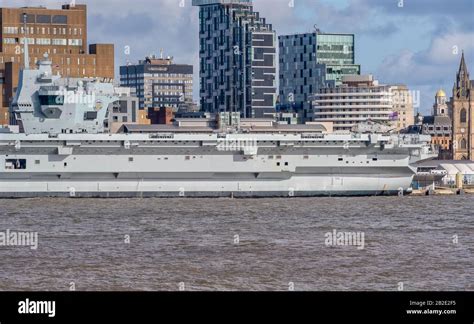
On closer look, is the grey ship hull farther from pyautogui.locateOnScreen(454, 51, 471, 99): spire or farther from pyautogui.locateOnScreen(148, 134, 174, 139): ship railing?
pyautogui.locateOnScreen(454, 51, 471, 99): spire

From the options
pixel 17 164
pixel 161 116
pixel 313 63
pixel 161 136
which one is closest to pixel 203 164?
pixel 161 136

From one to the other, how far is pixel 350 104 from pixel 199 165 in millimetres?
111859

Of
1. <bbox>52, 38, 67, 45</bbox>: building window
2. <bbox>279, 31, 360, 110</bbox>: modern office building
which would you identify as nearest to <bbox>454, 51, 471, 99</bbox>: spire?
<bbox>279, 31, 360, 110</bbox>: modern office building

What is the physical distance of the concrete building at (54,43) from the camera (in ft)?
371

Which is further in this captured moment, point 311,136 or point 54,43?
point 54,43

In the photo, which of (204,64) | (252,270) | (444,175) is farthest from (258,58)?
(252,270)

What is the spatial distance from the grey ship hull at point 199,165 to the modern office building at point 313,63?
115 meters

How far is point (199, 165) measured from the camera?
61938mm

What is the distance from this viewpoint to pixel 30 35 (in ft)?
374

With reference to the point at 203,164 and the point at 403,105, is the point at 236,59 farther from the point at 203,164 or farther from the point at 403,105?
the point at 203,164

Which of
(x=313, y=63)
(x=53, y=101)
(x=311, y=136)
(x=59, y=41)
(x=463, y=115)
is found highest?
(x=59, y=41)

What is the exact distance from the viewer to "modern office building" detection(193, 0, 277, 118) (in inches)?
6334

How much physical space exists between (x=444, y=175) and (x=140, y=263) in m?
61.6
